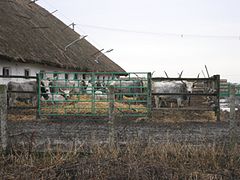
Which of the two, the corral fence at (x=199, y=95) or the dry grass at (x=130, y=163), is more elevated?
the corral fence at (x=199, y=95)

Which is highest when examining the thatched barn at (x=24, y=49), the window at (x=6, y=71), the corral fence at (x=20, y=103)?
the thatched barn at (x=24, y=49)

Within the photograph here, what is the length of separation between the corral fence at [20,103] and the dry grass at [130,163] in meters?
5.25

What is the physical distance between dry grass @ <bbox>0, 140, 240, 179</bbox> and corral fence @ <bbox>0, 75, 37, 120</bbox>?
5246 mm

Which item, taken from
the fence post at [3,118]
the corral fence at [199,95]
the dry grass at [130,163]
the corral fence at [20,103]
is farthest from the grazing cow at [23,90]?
the dry grass at [130,163]

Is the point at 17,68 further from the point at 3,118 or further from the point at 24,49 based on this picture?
the point at 3,118

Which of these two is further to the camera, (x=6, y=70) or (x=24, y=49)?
(x=24, y=49)

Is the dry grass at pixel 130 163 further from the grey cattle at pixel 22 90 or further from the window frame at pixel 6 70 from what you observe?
the window frame at pixel 6 70

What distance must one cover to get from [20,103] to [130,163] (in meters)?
9.41

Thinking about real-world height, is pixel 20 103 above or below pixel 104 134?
above

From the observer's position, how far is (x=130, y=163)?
3.56m

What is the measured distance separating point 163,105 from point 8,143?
377 inches

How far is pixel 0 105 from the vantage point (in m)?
4.10

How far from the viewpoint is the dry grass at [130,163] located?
346 centimetres

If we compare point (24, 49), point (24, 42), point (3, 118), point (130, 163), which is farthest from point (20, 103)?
point (130, 163)
